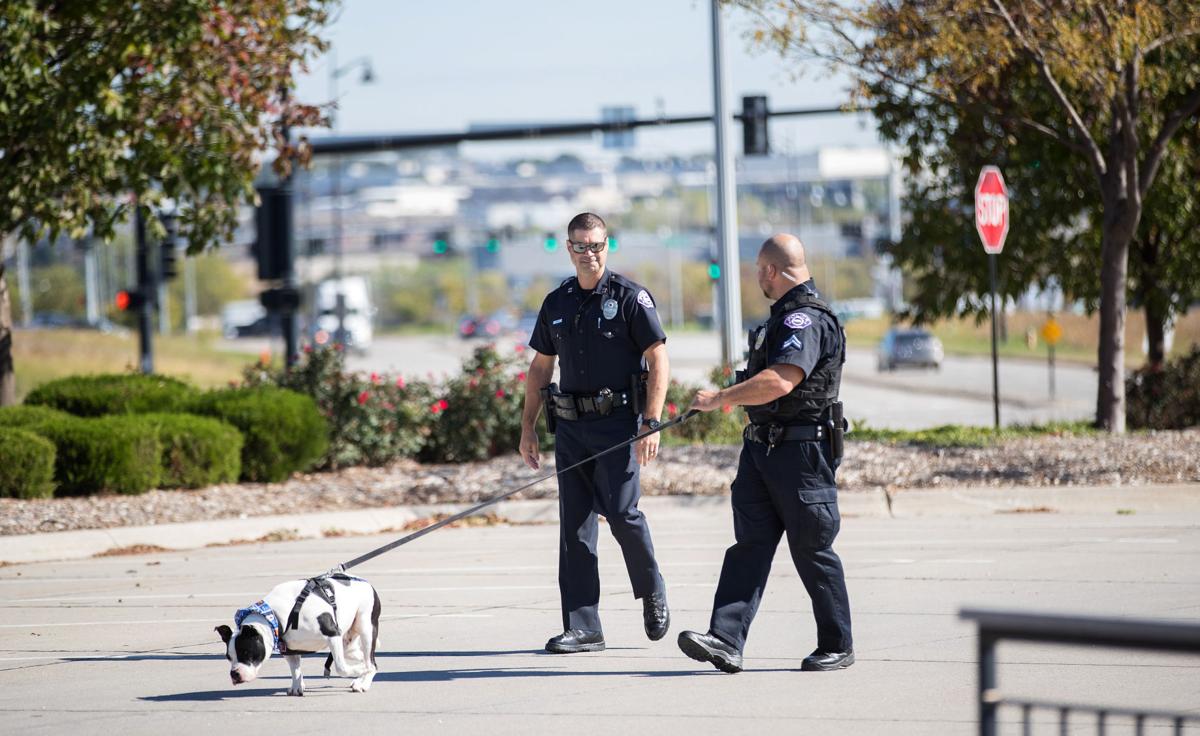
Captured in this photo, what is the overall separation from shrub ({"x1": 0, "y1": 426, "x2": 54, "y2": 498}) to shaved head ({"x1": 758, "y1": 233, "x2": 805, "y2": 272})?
7.72 m

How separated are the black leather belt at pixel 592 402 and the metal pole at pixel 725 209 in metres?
11.5

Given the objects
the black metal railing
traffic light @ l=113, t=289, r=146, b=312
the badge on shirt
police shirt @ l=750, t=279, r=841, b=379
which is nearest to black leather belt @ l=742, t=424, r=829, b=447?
police shirt @ l=750, t=279, r=841, b=379

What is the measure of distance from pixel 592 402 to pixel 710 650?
4.38 feet

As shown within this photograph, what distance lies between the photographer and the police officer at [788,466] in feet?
21.0

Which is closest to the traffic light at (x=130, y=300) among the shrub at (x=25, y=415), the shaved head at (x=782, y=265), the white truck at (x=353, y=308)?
the shrub at (x=25, y=415)

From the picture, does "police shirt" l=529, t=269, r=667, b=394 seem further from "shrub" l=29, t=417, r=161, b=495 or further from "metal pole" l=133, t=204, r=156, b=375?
"metal pole" l=133, t=204, r=156, b=375

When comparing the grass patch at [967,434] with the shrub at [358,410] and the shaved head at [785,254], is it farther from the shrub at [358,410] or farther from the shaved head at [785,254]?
the shaved head at [785,254]

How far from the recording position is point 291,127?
15.0 metres

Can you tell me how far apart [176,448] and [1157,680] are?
9.04m

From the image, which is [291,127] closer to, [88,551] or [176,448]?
[176,448]

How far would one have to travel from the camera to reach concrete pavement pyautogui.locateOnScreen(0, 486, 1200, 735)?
6000mm

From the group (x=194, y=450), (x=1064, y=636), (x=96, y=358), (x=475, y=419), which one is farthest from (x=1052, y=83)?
(x=96, y=358)

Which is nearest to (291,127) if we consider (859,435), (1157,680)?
(859,435)

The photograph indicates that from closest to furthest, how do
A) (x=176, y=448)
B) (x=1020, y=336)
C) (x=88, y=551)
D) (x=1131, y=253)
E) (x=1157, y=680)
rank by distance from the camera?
1. (x=1157, y=680)
2. (x=88, y=551)
3. (x=176, y=448)
4. (x=1131, y=253)
5. (x=1020, y=336)
